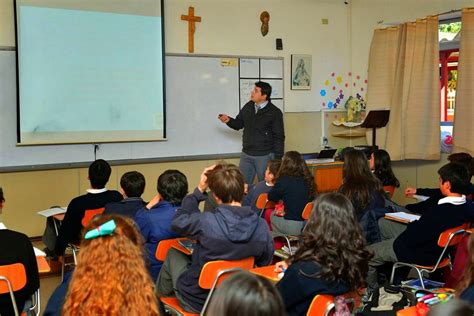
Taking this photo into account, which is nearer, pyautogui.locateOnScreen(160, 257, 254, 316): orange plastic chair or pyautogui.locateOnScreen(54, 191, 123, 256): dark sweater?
pyautogui.locateOnScreen(160, 257, 254, 316): orange plastic chair

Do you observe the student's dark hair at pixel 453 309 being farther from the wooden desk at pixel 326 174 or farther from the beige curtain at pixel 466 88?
the wooden desk at pixel 326 174

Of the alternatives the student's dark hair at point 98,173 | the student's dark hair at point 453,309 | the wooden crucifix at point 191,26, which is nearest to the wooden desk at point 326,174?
the wooden crucifix at point 191,26

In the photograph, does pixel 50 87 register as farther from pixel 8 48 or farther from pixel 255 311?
pixel 255 311

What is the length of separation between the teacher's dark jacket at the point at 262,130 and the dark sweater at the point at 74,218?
2.59 meters

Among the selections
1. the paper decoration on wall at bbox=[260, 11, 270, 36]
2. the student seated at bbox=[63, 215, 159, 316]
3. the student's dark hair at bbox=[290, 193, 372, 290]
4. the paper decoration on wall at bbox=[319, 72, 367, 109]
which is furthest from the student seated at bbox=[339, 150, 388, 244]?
the paper decoration on wall at bbox=[319, 72, 367, 109]

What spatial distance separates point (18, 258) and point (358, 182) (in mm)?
2511

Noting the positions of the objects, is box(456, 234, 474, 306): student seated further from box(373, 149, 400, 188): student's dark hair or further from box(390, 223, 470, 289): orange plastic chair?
box(373, 149, 400, 188): student's dark hair

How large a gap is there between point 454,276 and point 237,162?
3996mm

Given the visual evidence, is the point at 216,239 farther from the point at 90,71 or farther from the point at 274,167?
the point at 90,71

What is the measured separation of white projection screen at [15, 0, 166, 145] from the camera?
5.50 meters

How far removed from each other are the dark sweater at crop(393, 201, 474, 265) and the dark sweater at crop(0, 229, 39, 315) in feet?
7.37

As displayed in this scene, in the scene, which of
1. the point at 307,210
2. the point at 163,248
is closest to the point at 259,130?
the point at 307,210

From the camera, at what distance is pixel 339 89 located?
7.73 m

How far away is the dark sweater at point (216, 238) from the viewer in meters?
2.75
